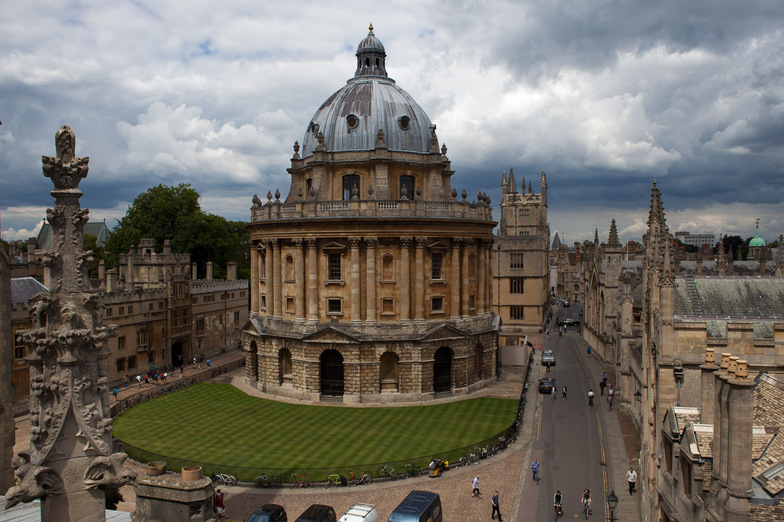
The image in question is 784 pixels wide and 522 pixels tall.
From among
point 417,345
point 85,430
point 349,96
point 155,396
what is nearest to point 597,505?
point 417,345

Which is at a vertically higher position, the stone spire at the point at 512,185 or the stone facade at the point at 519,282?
the stone spire at the point at 512,185

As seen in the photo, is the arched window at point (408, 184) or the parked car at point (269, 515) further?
the arched window at point (408, 184)

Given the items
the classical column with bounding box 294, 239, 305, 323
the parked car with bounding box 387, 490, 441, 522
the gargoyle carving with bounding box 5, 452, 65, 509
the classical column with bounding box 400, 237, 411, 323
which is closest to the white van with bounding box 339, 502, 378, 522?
the parked car with bounding box 387, 490, 441, 522

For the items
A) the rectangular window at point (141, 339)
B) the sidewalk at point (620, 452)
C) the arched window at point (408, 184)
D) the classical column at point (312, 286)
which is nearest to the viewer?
the sidewalk at point (620, 452)

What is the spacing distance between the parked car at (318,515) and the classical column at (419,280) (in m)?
21.5

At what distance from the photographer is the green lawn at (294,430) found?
29219 millimetres

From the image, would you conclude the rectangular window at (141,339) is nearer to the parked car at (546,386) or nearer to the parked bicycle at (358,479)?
the parked bicycle at (358,479)

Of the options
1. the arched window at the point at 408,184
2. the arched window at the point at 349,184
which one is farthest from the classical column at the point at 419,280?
the arched window at the point at 349,184

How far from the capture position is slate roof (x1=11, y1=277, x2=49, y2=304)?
123 ft

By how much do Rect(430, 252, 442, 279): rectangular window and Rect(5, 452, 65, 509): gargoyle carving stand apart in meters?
36.0

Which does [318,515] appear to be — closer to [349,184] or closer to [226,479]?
[226,479]

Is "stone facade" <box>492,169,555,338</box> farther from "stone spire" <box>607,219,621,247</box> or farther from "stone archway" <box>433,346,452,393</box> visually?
"stone archway" <box>433,346,452,393</box>

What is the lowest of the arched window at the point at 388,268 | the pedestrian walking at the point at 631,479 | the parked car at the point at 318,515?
the pedestrian walking at the point at 631,479

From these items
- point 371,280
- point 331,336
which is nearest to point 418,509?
point 331,336
